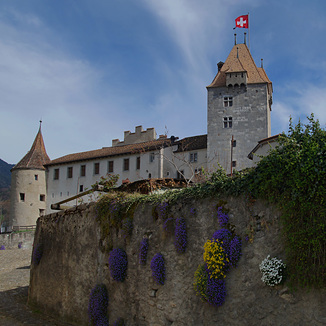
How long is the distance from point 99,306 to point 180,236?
10.4ft

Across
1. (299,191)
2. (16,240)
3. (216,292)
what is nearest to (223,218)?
(216,292)

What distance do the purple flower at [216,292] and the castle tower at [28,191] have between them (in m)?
46.2

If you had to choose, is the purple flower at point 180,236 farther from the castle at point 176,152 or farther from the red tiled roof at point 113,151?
the red tiled roof at point 113,151

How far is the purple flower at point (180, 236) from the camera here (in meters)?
7.96

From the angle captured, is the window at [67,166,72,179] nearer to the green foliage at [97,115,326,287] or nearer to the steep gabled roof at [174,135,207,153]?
the steep gabled roof at [174,135,207,153]

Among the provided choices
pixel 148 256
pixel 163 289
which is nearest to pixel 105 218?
pixel 148 256

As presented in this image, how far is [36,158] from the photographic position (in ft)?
175

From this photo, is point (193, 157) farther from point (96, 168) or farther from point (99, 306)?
point (99, 306)

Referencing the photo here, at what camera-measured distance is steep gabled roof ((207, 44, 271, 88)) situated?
42375 mm

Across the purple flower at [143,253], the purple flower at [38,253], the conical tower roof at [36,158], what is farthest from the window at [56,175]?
the purple flower at [143,253]

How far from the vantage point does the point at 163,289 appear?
27.2 ft

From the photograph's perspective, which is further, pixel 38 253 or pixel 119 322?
pixel 38 253

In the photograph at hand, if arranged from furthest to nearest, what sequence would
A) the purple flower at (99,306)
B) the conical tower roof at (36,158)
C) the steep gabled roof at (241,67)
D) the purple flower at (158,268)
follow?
the conical tower roof at (36,158), the steep gabled roof at (241,67), the purple flower at (99,306), the purple flower at (158,268)

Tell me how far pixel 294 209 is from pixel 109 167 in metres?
41.5
